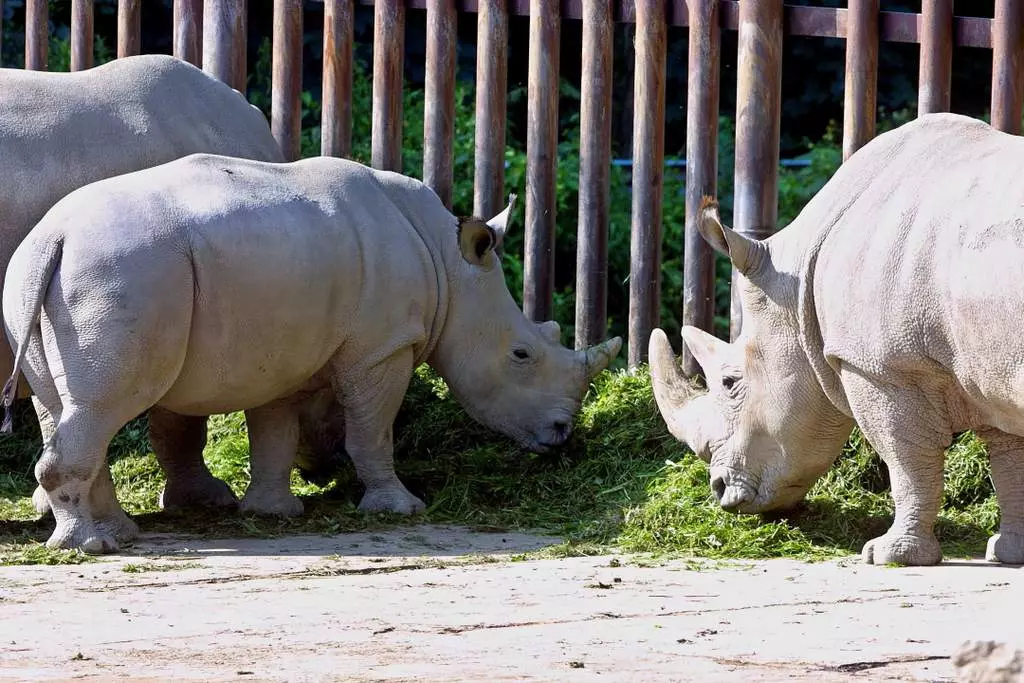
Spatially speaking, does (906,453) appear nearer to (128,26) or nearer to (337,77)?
(337,77)

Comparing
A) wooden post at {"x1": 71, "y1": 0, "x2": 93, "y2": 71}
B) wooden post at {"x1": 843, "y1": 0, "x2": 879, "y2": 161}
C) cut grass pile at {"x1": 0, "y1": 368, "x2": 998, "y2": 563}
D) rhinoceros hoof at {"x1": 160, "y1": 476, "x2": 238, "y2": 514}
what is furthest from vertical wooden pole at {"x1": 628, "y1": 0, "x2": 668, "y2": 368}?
wooden post at {"x1": 71, "y1": 0, "x2": 93, "y2": 71}

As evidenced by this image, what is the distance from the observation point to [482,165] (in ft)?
33.6

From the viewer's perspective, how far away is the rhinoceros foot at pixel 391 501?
8727 millimetres

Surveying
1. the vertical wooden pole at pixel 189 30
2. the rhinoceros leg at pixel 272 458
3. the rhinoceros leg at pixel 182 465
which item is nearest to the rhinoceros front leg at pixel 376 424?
the rhinoceros leg at pixel 272 458

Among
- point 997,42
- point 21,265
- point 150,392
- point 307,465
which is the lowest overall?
point 307,465

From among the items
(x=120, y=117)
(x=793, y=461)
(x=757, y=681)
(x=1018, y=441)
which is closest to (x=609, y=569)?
(x=793, y=461)

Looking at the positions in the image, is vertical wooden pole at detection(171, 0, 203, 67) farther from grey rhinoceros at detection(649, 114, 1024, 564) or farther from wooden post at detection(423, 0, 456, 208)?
grey rhinoceros at detection(649, 114, 1024, 564)

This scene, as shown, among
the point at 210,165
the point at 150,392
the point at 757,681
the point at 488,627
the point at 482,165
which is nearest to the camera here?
the point at 757,681

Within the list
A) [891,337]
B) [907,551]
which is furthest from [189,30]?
[907,551]

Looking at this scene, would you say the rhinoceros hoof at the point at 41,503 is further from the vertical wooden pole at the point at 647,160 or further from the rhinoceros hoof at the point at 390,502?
the vertical wooden pole at the point at 647,160

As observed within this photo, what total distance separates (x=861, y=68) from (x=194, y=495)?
3.54 m

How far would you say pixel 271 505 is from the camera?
28.6 feet

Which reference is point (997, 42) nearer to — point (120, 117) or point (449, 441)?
point (449, 441)

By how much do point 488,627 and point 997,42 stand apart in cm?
414
